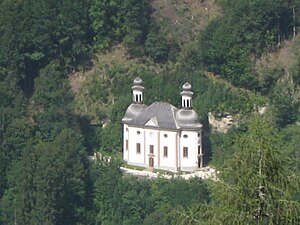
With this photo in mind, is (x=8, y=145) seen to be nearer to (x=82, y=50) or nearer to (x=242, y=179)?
(x=82, y=50)

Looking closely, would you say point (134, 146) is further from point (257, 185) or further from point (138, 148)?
point (257, 185)

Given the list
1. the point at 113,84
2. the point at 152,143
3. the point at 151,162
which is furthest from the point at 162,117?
the point at 113,84

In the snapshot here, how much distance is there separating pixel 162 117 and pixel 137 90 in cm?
163

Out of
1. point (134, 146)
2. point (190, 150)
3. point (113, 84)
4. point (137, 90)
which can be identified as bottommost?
point (190, 150)

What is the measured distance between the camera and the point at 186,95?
46.7 metres

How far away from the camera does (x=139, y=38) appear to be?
53.6 meters

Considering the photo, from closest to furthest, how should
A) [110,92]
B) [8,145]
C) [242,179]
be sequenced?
[242,179], [8,145], [110,92]

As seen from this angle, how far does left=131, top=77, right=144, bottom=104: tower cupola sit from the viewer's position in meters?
48.2

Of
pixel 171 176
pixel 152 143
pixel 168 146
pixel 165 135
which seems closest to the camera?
pixel 171 176

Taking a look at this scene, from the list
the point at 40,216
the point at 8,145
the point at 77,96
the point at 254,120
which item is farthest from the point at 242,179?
the point at 77,96

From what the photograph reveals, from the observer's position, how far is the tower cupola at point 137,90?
48.2 metres

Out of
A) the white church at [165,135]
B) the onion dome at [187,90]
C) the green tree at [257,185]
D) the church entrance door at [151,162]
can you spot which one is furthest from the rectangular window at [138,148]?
the green tree at [257,185]

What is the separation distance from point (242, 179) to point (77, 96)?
40120 millimetres

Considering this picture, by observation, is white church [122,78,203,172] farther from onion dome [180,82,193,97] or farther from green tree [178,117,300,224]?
green tree [178,117,300,224]
